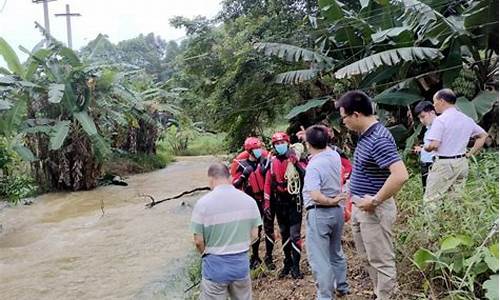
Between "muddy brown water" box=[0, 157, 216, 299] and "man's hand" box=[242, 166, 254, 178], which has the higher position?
"man's hand" box=[242, 166, 254, 178]

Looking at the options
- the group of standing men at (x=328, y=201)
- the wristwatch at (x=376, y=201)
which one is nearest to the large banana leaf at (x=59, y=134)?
the group of standing men at (x=328, y=201)

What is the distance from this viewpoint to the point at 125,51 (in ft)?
155

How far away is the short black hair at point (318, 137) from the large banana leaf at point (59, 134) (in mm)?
8644

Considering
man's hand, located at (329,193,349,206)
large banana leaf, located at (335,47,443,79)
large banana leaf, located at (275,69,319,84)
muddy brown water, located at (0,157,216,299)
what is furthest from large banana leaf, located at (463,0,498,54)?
muddy brown water, located at (0,157,216,299)

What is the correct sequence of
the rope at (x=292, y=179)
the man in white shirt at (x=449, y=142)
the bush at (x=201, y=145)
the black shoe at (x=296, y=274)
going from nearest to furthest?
the man in white shirt at (x=449, y=142)
the rope at (x=292, y=179)
the black shoe at (x=296, y=274)
the bush at (x=201, y=145)

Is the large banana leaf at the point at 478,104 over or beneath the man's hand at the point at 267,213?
over

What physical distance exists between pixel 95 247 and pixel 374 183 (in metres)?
5.63

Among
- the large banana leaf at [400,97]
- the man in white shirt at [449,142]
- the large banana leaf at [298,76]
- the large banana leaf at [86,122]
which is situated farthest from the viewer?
the large banana leaf at [86,122]

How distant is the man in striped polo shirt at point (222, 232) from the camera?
10.6 feet

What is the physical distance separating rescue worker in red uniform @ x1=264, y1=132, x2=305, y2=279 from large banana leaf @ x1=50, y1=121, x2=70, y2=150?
7.60 m

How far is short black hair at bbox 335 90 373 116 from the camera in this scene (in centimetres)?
301

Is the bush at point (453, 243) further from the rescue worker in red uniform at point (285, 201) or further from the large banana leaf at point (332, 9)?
the large banana leaf at point (332, 9)

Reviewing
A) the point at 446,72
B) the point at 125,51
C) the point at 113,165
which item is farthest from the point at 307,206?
the point at 125,51

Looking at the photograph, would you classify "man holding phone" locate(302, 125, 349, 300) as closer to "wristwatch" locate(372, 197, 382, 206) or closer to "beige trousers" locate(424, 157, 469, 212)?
"wristwatch" locate(372, 197, 382, 206)
